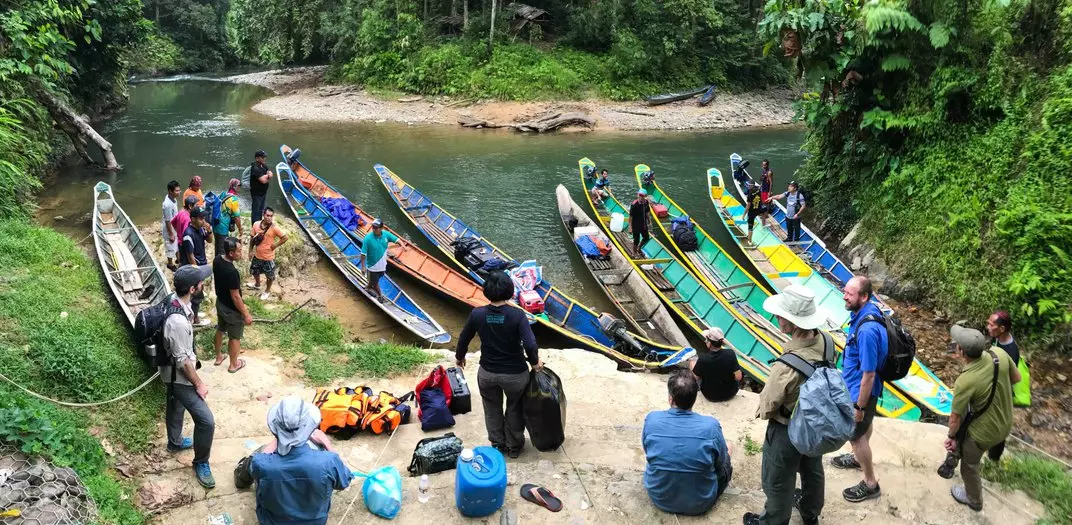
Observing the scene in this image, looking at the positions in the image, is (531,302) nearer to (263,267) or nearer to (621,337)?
(621,337)

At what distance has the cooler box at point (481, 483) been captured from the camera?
184 inches

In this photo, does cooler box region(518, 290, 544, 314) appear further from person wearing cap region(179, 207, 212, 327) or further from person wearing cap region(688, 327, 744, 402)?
person wearing cap region(179, 207, 212, 327)

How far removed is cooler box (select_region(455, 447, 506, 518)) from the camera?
15.3 feet

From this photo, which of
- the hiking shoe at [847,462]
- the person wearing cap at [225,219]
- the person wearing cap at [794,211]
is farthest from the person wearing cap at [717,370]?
the person wearing cap at [225,219]

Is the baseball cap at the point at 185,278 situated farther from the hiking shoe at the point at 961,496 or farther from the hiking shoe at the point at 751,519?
the hiking shoe at the point at 961,496

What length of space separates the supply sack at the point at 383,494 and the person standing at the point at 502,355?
1016mm

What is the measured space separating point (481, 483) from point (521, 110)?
92.0ft

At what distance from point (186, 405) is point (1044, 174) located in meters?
12.1

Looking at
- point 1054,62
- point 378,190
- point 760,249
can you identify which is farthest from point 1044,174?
point 378,190

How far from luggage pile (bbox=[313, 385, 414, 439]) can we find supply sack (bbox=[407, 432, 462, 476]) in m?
0.84

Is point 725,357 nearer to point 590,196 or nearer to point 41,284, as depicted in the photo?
point 41,284

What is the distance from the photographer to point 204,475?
5250 millimetres

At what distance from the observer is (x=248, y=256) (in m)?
12.6

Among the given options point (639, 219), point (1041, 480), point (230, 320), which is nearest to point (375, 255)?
point (230, 320)
